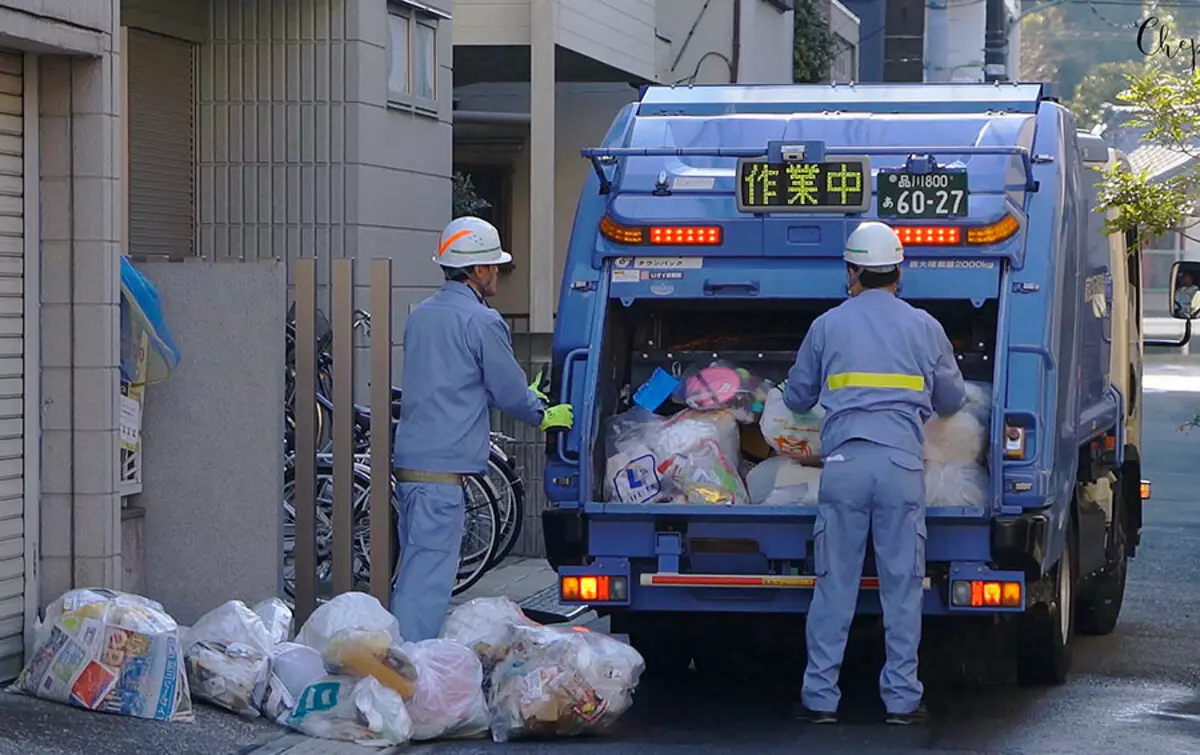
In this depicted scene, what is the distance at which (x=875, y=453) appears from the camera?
300 inches

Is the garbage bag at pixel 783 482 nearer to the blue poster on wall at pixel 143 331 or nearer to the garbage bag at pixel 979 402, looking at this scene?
the garbage bag at pixel 979 402

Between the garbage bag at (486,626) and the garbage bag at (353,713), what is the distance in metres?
0.52

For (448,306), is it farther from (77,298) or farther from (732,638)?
(732,638)

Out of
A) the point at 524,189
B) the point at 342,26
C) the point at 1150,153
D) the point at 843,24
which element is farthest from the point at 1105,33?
the point at 342,26

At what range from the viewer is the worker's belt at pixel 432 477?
26.8ft

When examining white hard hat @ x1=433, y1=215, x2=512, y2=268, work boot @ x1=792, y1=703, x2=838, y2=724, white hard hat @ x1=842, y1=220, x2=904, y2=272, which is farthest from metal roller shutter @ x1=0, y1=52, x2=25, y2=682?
white hard hat @ x1=842, y1=220, x2=904, y2=272

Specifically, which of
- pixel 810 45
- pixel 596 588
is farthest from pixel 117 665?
pixel 810 45

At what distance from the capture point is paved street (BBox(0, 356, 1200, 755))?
7.16 meters

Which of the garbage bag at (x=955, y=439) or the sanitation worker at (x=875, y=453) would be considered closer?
the sanitation worker at (x=875, y=453)

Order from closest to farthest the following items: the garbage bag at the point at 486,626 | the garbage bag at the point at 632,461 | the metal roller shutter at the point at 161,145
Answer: the garbage bag at the point at 486,626 → the garbage bag at the point at 632,461 → the metal roller shutter at the point at 161,145

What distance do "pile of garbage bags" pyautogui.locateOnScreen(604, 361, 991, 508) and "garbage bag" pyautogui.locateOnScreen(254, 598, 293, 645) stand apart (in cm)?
132

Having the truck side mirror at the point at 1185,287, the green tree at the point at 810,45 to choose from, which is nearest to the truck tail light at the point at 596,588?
the truck side mirror at the point at 1185,287

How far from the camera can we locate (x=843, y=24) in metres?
29.1

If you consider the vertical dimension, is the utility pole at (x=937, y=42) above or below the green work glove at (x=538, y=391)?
above
